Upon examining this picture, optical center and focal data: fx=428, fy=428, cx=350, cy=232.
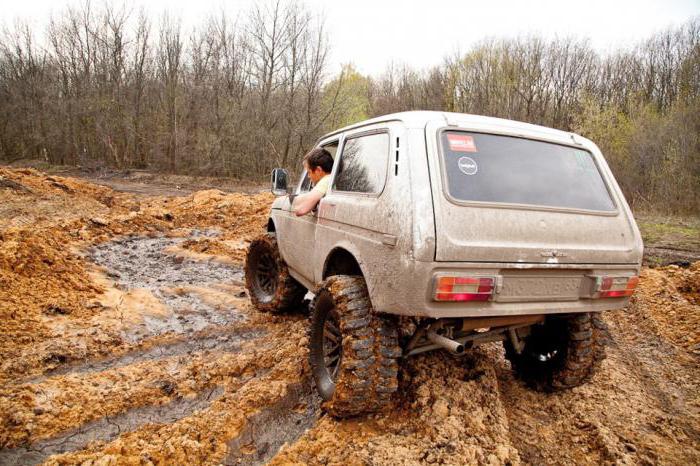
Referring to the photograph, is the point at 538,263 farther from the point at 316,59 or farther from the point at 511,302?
the point at 316,59

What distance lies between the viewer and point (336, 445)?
250 cm

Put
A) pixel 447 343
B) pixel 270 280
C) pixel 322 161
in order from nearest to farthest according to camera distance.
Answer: pixel 447 343 → pixel 322 161 → pixel 270 280

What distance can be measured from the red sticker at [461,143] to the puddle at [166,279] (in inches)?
132

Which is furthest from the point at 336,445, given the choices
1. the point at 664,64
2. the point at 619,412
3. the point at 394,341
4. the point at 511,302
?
the point at 664,64

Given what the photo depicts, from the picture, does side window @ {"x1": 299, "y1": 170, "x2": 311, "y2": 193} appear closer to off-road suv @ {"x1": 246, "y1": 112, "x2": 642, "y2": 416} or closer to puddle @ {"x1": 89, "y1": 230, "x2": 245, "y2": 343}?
off-road suv @ {"x1": 246, "y1": 112, "x2": 642, "y2": 416}

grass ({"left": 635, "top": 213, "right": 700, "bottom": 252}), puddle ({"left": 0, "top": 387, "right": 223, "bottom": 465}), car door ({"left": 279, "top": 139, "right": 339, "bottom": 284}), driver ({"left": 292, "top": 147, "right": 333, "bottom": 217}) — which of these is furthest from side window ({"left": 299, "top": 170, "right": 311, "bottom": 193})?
grass ({"left": 635, "top": 213, "right": 700, "bottom": 252})

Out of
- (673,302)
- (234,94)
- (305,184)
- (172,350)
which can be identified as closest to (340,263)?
(305,184)

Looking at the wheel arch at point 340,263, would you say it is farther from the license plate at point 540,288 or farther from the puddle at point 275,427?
the license plate at point 540,288

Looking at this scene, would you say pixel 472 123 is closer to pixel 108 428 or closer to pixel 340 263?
pixel 340 263

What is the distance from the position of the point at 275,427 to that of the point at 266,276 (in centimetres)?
268

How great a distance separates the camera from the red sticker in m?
2.55

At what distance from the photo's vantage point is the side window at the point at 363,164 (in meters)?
2.78

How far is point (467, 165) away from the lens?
2.52 m

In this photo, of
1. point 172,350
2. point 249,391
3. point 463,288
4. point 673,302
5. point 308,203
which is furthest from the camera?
point 673,302
